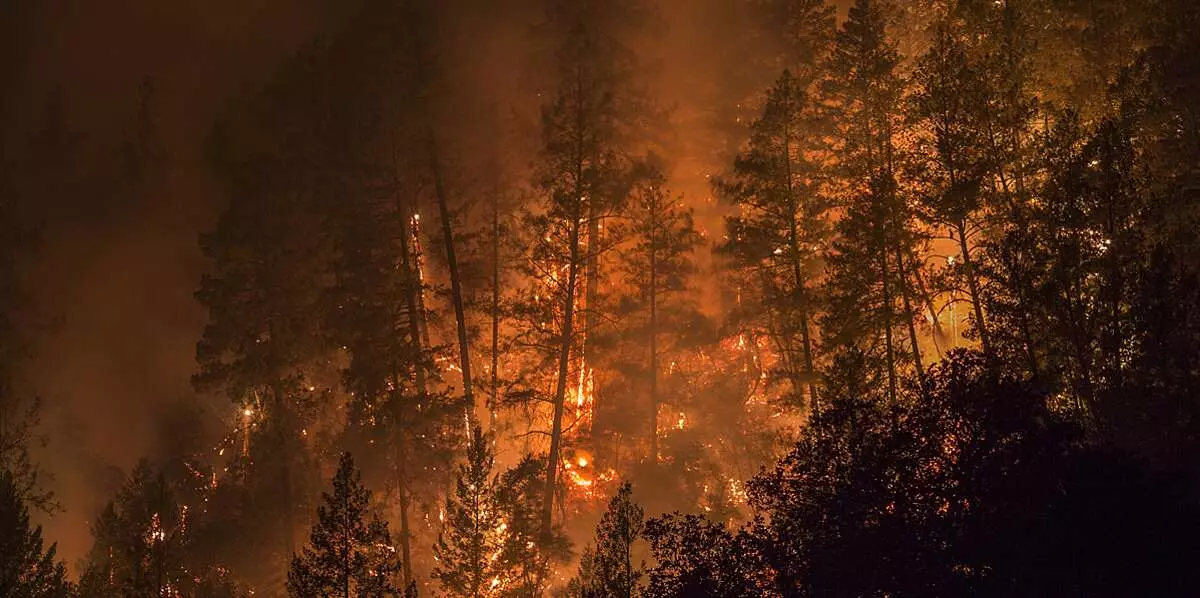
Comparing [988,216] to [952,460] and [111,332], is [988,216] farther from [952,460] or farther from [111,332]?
[111,332]

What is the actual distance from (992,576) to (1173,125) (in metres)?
12.8

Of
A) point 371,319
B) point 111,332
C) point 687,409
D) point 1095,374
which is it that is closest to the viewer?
point 1095,374

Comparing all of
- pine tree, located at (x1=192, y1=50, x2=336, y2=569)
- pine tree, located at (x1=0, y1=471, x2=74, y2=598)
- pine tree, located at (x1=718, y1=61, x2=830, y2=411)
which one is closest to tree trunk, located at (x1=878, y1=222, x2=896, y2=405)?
pine tree, located at (x1=718, y1=61, x2=830, y2=411)

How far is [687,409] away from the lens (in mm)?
33125

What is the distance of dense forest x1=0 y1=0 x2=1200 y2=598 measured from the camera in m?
12.7

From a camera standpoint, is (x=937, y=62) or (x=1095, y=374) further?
(x=937, y=62)

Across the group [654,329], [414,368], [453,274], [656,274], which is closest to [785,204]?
[656,274]

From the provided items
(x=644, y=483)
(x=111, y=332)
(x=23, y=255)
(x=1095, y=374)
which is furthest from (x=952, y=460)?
(x=111, y=332)

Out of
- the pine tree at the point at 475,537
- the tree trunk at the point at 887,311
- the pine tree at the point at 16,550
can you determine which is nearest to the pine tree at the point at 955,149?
the tree trunk at the point at 887,311

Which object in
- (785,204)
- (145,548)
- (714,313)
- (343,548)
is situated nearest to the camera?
(343,548)

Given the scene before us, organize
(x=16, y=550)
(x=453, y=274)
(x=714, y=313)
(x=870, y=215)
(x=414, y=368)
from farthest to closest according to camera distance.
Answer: (x=714, y=313)
(x=453, y=274)
(x=414, y=368)
(x=16, y=550)
(x=870, y=215)

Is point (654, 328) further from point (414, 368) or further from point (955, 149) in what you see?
point (955, 149)

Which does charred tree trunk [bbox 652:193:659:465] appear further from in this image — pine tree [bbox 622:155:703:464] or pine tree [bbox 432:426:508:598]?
pine tree [bbox 432:426:508:598]

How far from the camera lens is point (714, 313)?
36.9 metres
